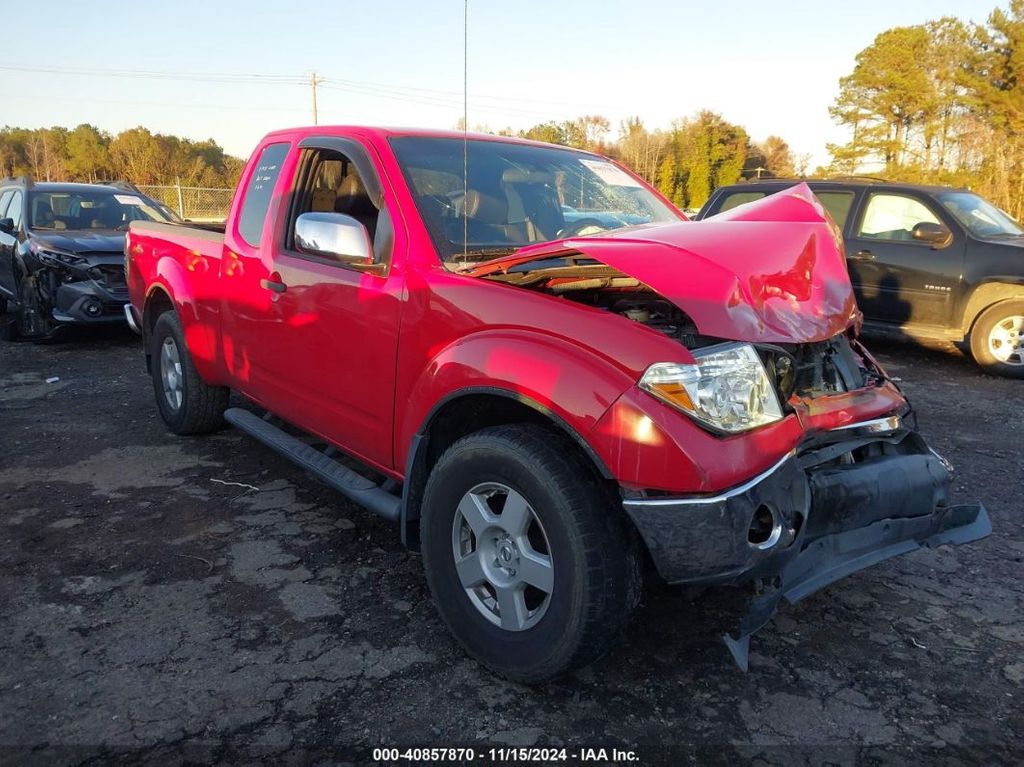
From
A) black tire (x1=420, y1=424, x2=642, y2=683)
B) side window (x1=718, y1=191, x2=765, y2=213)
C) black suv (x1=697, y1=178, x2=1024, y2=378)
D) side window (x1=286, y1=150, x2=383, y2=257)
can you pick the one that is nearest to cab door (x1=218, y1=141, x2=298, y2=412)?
side window (x1=286, y1=150, x2=383, y2=257)

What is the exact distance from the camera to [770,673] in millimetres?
2582

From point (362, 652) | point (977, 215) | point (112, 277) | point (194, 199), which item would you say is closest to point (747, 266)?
point (362, 652)

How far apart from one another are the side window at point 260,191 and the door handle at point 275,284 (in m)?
0.33

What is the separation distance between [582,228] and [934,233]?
18.5 ft

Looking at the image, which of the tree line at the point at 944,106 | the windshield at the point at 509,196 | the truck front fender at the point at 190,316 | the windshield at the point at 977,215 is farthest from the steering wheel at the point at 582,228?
the tree line at the point at 944,106

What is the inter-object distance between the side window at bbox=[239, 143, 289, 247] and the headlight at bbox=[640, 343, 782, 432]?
2609 millimetres

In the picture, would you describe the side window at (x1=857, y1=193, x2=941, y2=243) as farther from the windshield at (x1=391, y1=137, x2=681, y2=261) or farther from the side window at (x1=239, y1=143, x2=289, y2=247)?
the side window at (x1=239, y1=143, x2=289, y2=247)

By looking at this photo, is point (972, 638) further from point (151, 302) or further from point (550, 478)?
point (151, 302)

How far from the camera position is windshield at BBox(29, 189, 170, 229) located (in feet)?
28.4

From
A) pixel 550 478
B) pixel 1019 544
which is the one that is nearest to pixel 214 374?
pixel 550 478

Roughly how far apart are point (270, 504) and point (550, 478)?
2333mm

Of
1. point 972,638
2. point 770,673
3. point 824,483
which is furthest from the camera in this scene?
point 972,638

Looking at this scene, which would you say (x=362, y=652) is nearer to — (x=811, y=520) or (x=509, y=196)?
(x=811, y=520)

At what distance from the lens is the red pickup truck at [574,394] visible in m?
2.12
